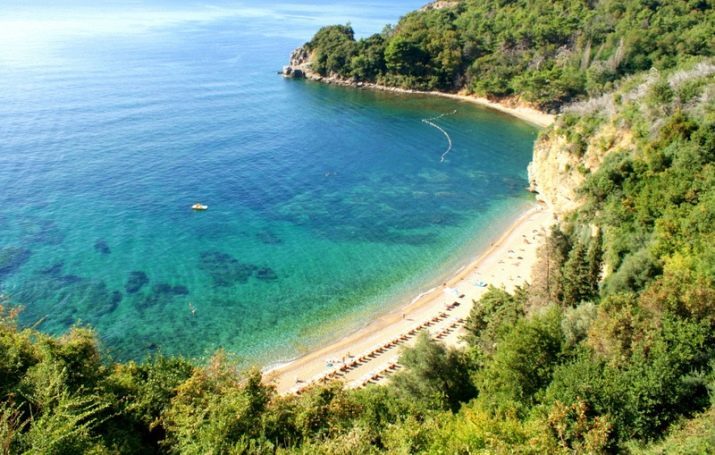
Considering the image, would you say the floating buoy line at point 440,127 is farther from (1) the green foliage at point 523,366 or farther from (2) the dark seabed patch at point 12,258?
(2) the dark seabed patch at point 12,258

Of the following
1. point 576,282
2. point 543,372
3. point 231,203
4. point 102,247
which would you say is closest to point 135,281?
point 102,247

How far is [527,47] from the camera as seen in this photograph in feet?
371

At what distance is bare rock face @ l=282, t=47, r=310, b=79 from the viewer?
440 ft

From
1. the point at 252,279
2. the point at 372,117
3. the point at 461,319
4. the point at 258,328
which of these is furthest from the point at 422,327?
the point at 372,117

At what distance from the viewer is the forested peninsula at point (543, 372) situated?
1908 cm

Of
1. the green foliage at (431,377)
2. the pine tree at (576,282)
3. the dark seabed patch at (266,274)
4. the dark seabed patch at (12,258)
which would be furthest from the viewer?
the dark seabed patch at (266,274)

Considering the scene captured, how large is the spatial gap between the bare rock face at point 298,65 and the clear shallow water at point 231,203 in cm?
1678

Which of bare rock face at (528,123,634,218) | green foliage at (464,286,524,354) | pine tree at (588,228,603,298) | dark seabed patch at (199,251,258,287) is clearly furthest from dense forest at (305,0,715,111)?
dark seabed patch at (199,251,258,287)

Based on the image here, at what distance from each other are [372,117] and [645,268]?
77.6 m

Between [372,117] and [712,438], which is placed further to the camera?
[372,117]

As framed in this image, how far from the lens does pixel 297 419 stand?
21141mm

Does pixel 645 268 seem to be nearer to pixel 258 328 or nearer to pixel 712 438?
pixel 712 438

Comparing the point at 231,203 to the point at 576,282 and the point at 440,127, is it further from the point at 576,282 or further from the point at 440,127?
the point at 440,127

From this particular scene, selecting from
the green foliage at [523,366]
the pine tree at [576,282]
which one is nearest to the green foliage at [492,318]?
the pine tree at [576,282]
